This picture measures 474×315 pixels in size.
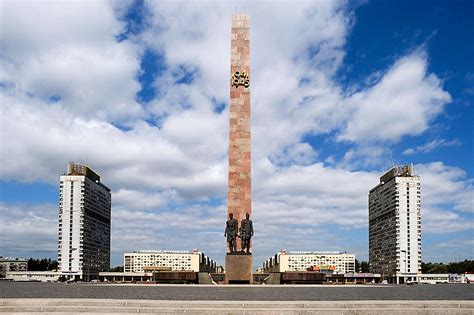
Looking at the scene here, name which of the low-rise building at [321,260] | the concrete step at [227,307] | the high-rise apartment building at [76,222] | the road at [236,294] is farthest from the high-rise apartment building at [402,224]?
the concrete step at [227,307]

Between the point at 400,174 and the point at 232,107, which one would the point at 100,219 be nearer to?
the point at 400,174

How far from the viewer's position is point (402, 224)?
123m

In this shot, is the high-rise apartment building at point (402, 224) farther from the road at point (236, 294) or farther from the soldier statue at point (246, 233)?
the road at point (236, 294)

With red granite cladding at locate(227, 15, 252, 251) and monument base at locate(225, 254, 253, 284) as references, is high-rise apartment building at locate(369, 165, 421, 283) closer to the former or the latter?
red granite cladding at locate(227, 15, 252, 251)

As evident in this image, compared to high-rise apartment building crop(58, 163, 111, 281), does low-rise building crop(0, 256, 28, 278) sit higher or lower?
lower

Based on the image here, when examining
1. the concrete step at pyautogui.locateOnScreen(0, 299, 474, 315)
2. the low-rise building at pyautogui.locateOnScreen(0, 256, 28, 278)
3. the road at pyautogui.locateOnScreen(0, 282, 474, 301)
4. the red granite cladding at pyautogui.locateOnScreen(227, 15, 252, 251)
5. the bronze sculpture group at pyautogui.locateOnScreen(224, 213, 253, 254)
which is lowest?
the low-rise building at pyautogui.locateOnScreen(0, 256, 28, 278)

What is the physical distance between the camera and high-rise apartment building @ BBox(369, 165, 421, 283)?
4813 inches

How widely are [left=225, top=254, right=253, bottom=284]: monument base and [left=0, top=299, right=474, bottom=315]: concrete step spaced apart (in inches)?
623

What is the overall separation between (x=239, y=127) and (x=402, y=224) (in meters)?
95.4

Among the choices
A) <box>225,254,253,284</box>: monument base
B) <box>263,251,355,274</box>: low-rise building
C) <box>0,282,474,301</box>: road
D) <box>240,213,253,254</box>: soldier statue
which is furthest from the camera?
<box>263,251,355,274</box>: low-rise building

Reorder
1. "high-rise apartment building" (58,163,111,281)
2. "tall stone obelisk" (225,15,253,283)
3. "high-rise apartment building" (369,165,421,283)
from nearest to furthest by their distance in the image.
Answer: "tall stone obelisk" (225,15,253,283)
"high-rise apartment building" (369,165,421,283)
"high-rise apartment building" (58,163,111,281)

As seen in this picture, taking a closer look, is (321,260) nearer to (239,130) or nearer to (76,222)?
(76,222)

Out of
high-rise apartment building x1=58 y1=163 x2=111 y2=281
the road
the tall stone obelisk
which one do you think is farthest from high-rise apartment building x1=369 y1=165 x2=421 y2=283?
the road

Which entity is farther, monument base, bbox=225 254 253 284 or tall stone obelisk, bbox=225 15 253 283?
tall stone obelisk, bbox=225 15 253 283
